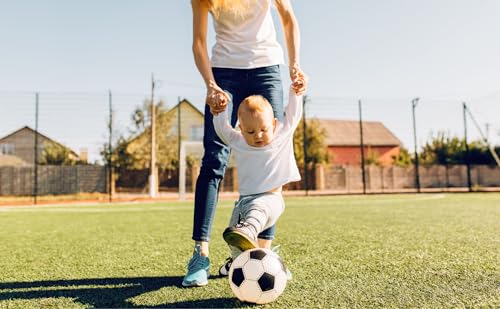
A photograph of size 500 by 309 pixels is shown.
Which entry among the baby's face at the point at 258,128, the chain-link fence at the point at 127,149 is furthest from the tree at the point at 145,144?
the baby's face at the point at 258,128

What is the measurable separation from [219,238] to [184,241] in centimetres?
35

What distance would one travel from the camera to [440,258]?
245 centimetres

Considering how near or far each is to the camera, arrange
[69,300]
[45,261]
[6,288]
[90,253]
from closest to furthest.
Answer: [69,300]
[6,288]
[45,261]
[90,253]

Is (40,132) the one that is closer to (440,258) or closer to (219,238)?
(219,238)

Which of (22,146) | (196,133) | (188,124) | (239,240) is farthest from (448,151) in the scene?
(239,240)

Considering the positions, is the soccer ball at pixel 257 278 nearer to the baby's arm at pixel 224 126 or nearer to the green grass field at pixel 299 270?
the green grass field at pixel 299 270

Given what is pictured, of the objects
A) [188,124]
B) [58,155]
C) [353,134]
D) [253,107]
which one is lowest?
[253,107]

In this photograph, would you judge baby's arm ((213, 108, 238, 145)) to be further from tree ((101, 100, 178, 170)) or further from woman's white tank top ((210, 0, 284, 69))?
tree ((101, 100, 178, 170))

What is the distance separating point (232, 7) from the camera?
226cm

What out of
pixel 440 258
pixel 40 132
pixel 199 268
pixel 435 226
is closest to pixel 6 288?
pixel 199 268

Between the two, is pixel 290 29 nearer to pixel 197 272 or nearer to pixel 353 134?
pixel 197 272

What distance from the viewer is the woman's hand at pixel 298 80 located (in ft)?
7.22

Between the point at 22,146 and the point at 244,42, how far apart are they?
67.9 ft

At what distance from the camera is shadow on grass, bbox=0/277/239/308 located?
164 cm
